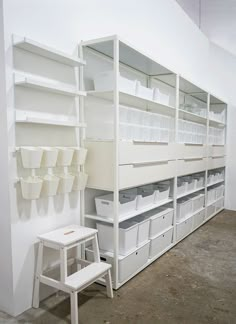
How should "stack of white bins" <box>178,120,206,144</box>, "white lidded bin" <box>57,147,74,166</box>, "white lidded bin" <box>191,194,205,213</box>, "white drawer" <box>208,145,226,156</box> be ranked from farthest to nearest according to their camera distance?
"white drawer" <box>208,145,226,156</box> → "white lidded bin" <box>191,194,205,213</box> → "stack of white bins" <box>178,120,206,144</box> → "white lidded bin" <box>57,147,74,166</box>

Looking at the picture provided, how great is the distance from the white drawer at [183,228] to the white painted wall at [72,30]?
1.60m

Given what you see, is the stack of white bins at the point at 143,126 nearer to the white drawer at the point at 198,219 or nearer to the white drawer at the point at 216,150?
the white drawer at the point at 198,219

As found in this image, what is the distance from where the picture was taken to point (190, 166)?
3.81 metres

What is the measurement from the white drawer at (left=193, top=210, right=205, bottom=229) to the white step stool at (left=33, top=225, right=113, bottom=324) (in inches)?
84.9

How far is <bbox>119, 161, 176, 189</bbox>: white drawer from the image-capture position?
237 centimetres

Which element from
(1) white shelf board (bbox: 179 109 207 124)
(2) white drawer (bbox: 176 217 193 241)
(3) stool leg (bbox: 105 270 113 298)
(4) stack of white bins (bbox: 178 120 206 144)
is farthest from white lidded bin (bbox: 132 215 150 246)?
(1) white shelf board (bbox: 179 109 207 124)

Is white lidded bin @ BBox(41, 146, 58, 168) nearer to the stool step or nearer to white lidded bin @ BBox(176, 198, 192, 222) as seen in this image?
the stool step

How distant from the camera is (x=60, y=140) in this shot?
228 centimetres

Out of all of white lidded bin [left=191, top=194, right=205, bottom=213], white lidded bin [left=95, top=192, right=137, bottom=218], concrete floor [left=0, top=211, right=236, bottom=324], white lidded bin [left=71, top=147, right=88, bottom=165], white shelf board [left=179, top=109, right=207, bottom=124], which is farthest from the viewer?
white shelf board [left=179, top=109, right=207, bottom=124]

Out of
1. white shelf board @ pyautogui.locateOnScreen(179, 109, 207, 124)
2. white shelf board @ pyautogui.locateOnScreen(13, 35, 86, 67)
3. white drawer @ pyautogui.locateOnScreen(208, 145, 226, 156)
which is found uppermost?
white shelf board @ pyautogui.locateOnScreen(13, 35, 86, 67)

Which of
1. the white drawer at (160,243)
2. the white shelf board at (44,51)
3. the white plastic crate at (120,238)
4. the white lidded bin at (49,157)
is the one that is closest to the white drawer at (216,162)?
the white drawer at (160,243)

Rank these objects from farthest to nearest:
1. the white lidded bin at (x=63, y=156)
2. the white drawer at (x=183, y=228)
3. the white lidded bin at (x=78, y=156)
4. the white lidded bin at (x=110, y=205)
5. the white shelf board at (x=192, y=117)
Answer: the white shelf board at (x=192, y=117), the white drawer at (x=183, y=228), the white lidded bin at (x=110, y=205), the white lidded bin at (x=78, y=156), the white lidded bin at (x=63, y=156)

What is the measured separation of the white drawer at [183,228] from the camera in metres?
3.48

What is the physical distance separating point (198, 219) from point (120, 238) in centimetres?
209
